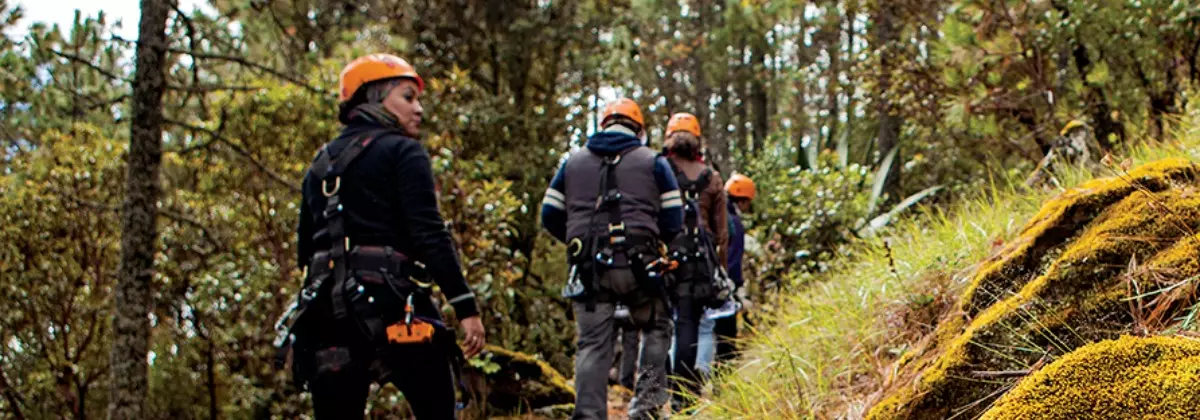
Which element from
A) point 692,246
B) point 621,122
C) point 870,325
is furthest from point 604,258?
point 870,325

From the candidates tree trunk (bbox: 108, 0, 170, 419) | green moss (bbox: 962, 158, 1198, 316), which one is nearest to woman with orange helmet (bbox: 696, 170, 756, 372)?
green moss (bbox: 962, 158, 1198, 316)

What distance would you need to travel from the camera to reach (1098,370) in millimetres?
1664

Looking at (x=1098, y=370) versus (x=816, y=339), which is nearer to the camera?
(x=1098, y=370)

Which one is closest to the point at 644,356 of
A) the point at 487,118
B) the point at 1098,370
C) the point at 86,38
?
the point at 1098,370

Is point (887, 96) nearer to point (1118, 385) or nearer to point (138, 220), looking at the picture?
point (138, 220)

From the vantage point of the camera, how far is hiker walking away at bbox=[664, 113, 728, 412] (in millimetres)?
5352

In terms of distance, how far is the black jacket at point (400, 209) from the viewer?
135 inches

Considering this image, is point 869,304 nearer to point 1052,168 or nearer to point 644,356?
point 644,356

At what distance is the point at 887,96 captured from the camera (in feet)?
30.3

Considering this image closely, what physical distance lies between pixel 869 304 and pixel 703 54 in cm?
2178

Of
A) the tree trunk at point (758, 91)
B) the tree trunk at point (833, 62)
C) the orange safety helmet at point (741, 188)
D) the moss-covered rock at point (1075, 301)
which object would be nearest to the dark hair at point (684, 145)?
the orange safety helmet at point (741, 188)

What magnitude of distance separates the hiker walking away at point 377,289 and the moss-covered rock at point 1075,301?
1.63m

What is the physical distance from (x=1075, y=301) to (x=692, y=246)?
3.08 m

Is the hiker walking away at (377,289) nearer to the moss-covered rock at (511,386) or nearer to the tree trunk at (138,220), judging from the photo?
the tree trunk at (138,220)
